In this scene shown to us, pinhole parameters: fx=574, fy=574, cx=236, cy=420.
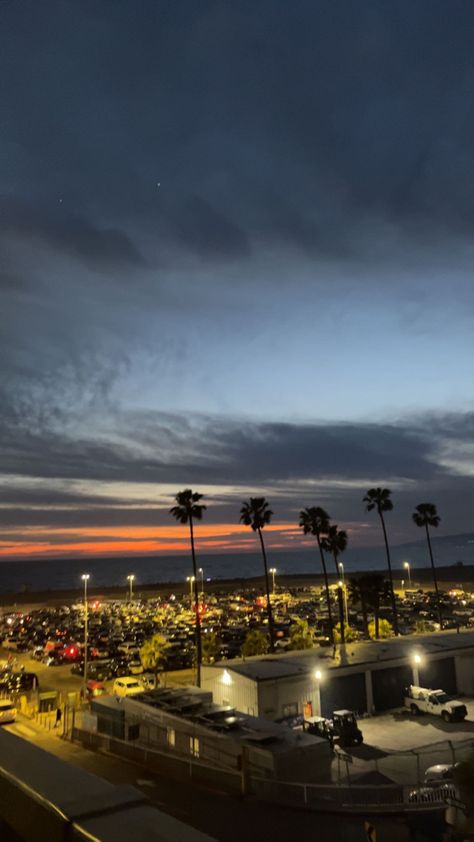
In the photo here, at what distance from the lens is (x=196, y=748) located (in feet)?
68.4

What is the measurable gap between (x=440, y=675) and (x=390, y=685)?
13.7 feet

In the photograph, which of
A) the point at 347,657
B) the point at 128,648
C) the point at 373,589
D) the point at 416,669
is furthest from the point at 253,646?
the point at 128,648

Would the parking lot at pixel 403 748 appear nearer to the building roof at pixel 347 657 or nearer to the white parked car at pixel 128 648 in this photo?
the building roof at pixel 347 657

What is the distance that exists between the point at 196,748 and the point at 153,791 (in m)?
3.78

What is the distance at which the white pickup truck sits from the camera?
32.0 m

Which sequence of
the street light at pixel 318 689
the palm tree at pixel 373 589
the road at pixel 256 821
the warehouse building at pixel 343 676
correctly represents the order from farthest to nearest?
the palm tree at pixel 373 589
the street light at pixel 318 689
the warehouse building at pixel 343 676
the road at pixel 256 821

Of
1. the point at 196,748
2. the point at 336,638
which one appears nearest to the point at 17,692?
the point at 196,748

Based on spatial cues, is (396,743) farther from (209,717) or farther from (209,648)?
(209,648)

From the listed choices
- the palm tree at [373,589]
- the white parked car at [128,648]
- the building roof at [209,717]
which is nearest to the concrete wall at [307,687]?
the building roof at [209,717]

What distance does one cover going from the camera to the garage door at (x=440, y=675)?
37188 mm

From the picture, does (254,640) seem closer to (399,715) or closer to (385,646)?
(385,646)

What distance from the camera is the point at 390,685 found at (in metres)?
36.0

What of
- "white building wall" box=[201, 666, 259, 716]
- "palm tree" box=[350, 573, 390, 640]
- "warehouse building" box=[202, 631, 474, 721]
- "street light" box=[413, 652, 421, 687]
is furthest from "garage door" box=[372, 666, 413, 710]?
"palm tree" box=[350, 573, 390, 640]

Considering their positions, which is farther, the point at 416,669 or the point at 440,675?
the point at 440,675
